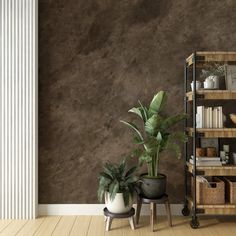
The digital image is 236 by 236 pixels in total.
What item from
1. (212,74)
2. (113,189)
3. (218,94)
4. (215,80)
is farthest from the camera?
(212,74)

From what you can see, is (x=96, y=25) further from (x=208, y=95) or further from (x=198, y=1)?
(x=208, y=95)

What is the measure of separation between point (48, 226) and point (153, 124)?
1571mm

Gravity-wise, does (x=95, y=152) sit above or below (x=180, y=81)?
below

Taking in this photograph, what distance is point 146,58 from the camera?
365cm

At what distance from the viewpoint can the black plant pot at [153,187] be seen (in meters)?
3.24

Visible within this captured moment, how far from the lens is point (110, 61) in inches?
144

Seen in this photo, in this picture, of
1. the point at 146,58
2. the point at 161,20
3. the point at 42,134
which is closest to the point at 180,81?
the point at 146,58

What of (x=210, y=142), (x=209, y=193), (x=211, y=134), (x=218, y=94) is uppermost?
(x=218, y=94)

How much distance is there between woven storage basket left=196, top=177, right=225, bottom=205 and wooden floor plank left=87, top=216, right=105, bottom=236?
1.06m

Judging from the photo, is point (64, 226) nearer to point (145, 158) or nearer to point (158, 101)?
point (145, 158)

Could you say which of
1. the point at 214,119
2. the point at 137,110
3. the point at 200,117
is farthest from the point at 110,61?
the point at 214,119

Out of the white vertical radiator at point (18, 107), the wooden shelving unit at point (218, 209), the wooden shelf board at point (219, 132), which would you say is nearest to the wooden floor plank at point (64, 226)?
the white vertical radiator at point (18, 107)

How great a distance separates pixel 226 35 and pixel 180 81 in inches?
30.3

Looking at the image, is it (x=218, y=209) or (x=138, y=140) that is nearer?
(x=218, y=209)
